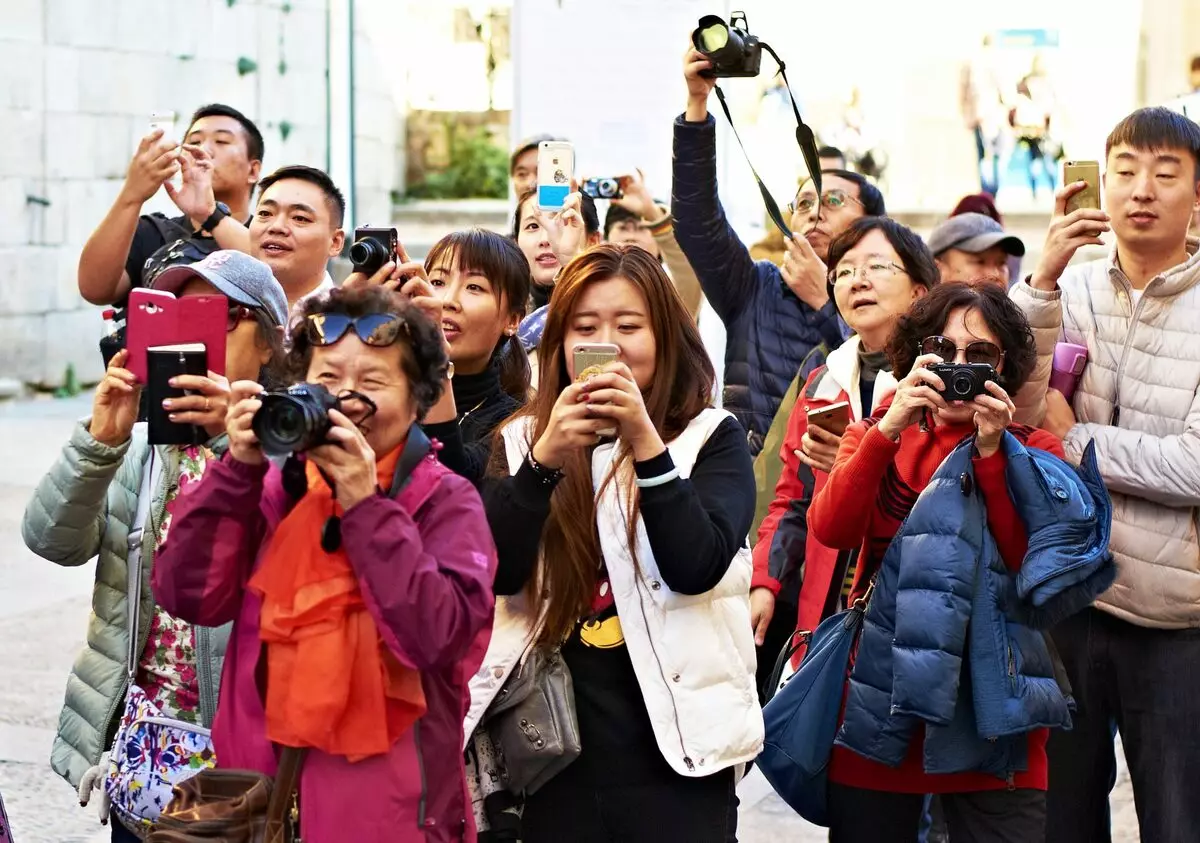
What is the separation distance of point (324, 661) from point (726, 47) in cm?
263

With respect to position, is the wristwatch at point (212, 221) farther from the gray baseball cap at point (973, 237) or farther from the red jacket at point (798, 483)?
the gray baseball cap at point (973, 237)

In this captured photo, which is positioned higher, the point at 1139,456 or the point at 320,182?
the point at 320,182

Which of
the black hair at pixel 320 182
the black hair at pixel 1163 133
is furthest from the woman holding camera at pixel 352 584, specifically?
the black hair at pixel 1163 133

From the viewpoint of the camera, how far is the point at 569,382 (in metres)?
3.54

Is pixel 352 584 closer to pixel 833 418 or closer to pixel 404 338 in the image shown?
pixel 404 338

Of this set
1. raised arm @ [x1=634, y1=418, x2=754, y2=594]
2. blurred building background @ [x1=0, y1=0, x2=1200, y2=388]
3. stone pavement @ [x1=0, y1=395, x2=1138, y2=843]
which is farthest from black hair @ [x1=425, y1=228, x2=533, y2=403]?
blurred building background @ [x1=0, y1=0, x2=1200, y2=388]

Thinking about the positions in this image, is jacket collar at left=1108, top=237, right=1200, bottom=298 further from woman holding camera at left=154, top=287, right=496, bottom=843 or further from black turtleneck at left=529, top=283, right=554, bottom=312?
woman holding camera at left=154, top=287, right=496, bottom=843

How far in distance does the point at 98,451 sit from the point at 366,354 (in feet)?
2.57

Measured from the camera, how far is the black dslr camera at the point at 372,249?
11.7 feet

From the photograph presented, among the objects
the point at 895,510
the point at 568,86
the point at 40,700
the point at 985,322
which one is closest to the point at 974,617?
the point at 895,510

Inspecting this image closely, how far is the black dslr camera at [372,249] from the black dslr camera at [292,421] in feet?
3.13

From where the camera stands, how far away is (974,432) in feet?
12.4

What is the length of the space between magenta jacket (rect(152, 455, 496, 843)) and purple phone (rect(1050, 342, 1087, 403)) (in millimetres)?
2092

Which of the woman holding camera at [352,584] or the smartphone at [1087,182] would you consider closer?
the woman holding camera at [352,584]
